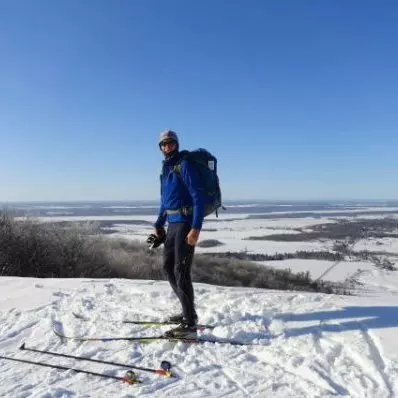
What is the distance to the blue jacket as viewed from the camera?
4.86 metres

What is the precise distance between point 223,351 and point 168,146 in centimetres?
224

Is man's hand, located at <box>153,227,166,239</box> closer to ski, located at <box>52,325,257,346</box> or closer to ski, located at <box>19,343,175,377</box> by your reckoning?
ski, located at <box>52,325,257,346</box>

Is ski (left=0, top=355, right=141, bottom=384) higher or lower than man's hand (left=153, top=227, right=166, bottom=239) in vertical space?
lower

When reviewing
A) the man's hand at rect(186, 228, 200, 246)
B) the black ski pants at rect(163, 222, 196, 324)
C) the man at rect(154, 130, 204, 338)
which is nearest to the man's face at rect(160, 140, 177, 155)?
the man at rect(154, 130, 204, 338)

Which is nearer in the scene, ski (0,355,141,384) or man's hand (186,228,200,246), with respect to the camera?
ski (0,355,141,384)

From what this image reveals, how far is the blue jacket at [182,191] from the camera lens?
191 inches

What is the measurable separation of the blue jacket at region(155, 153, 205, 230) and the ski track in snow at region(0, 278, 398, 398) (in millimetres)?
1257

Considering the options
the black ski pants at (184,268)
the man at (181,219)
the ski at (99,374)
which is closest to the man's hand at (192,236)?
the man at (181,219)

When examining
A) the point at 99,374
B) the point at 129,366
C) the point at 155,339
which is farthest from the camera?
the point at 155,339

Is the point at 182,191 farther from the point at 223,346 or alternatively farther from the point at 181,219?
the point at 223,346

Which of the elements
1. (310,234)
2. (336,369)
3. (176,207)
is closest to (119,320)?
(176,207)

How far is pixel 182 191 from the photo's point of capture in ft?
16.8

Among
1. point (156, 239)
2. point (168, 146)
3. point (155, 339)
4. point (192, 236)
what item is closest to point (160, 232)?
point (156, 239)

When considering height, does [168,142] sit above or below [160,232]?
above
